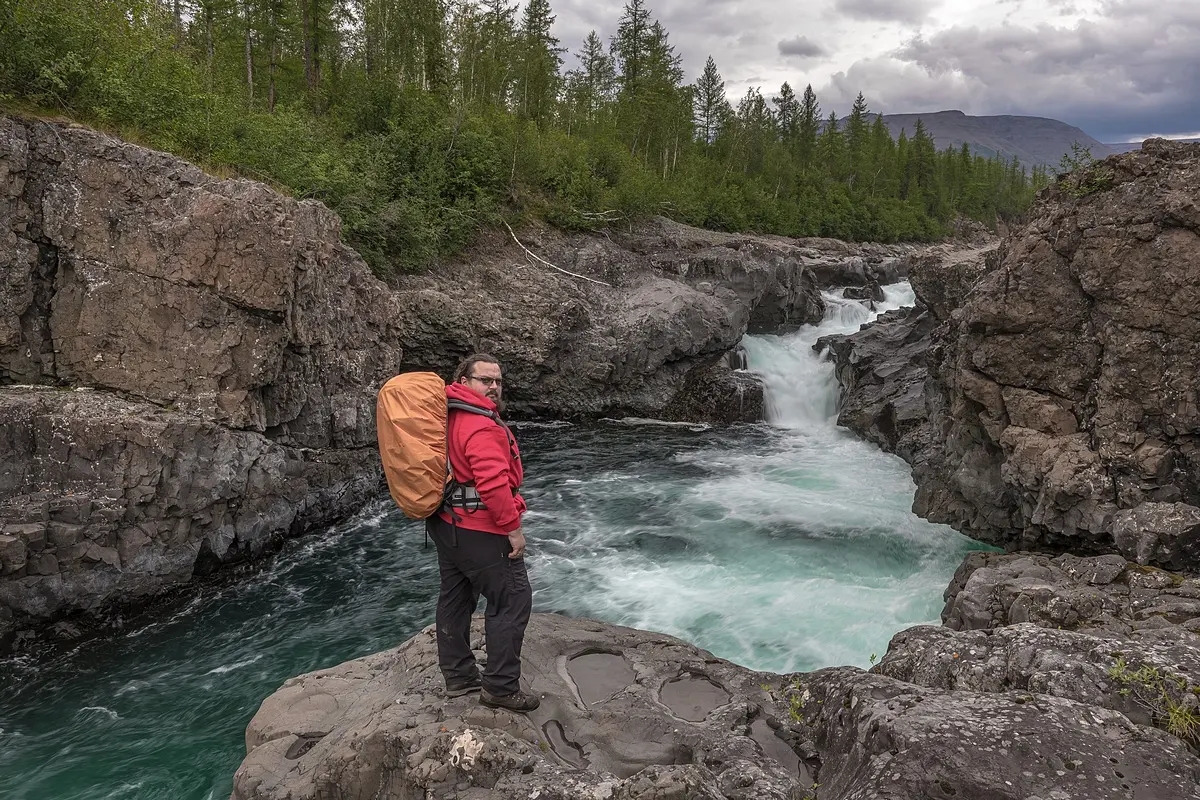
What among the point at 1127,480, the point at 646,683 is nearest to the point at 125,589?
the point at 646,683

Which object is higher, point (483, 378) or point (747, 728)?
point (483, 378)

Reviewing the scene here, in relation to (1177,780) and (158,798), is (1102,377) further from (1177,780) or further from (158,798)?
(158,798)

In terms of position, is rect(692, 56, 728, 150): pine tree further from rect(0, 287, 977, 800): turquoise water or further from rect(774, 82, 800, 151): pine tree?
rect(0, 287, 977, 800): turquoise water

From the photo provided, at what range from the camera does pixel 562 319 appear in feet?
68.0

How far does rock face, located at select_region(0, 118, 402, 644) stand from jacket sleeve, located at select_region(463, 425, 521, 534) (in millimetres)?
7871

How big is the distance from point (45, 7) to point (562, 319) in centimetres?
1313

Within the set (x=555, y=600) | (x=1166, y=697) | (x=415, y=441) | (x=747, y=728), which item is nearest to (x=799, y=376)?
(x=555, y=600)

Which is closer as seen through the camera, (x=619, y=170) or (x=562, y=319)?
A: (x=562, y=319)

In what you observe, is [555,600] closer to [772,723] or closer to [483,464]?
[772,723]

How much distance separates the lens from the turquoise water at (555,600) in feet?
24.1

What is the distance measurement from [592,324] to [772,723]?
1732 cm

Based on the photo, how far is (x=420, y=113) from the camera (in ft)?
79.7

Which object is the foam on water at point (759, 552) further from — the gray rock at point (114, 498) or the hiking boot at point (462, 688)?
the gray rock at point (114, 498)

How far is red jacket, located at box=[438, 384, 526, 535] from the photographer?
423 cm
